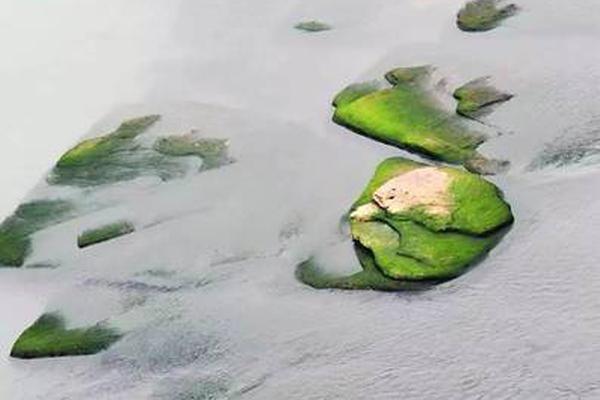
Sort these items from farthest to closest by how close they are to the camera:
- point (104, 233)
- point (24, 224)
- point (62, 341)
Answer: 1. point (24, 224)
2. point (104, 233)
3. point (62, 341)

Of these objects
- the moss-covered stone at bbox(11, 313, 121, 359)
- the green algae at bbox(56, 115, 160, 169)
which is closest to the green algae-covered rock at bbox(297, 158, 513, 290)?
the moss-covered stone at bbox(11, 313, 121, 359)

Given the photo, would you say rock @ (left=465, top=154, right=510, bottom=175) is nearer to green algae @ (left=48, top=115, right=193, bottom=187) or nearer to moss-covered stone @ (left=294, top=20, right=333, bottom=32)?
green algae @ (left=48, top=115, right=193, bottom=187)

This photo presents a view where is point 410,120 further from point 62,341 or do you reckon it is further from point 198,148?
point 62,341

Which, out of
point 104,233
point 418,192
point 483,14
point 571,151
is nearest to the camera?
point 418,192

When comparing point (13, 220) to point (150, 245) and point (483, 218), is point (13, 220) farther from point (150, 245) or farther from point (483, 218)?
point (483, 218)

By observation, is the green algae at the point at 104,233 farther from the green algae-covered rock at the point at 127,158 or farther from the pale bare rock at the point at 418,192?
the pale bare rock at the point at 418,192

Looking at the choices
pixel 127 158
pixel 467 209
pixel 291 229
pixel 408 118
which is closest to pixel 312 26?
pixel 408 118

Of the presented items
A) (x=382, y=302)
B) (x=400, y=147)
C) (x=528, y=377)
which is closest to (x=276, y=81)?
(x=400, y=147)
